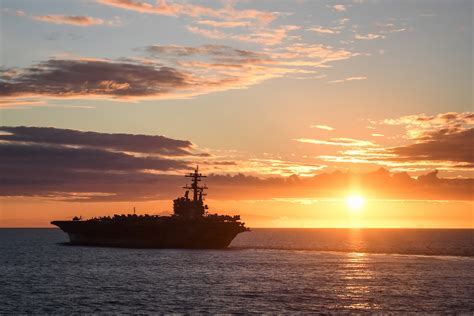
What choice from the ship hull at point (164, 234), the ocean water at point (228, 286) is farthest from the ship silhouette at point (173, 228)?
the ocean water at point (228, 286)

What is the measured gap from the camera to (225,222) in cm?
12150

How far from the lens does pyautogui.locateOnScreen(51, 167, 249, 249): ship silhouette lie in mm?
122000

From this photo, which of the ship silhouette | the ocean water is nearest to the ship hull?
the ship silhouette

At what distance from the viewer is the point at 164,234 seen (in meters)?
124

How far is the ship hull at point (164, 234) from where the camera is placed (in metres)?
122

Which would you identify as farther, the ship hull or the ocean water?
the ship hull

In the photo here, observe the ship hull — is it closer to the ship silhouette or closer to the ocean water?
the ship silhouette

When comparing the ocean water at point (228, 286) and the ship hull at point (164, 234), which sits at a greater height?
the ship hull at point (164, 234)

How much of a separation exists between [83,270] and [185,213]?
162 feet

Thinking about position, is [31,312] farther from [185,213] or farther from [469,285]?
[185,213]

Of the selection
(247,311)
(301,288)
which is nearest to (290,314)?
(247,311)

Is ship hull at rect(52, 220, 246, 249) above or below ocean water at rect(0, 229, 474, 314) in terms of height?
above

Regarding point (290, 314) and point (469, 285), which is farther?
point (469, 285)

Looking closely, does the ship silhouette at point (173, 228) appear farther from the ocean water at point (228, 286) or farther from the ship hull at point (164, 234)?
the ocean water at point (228, 286)
